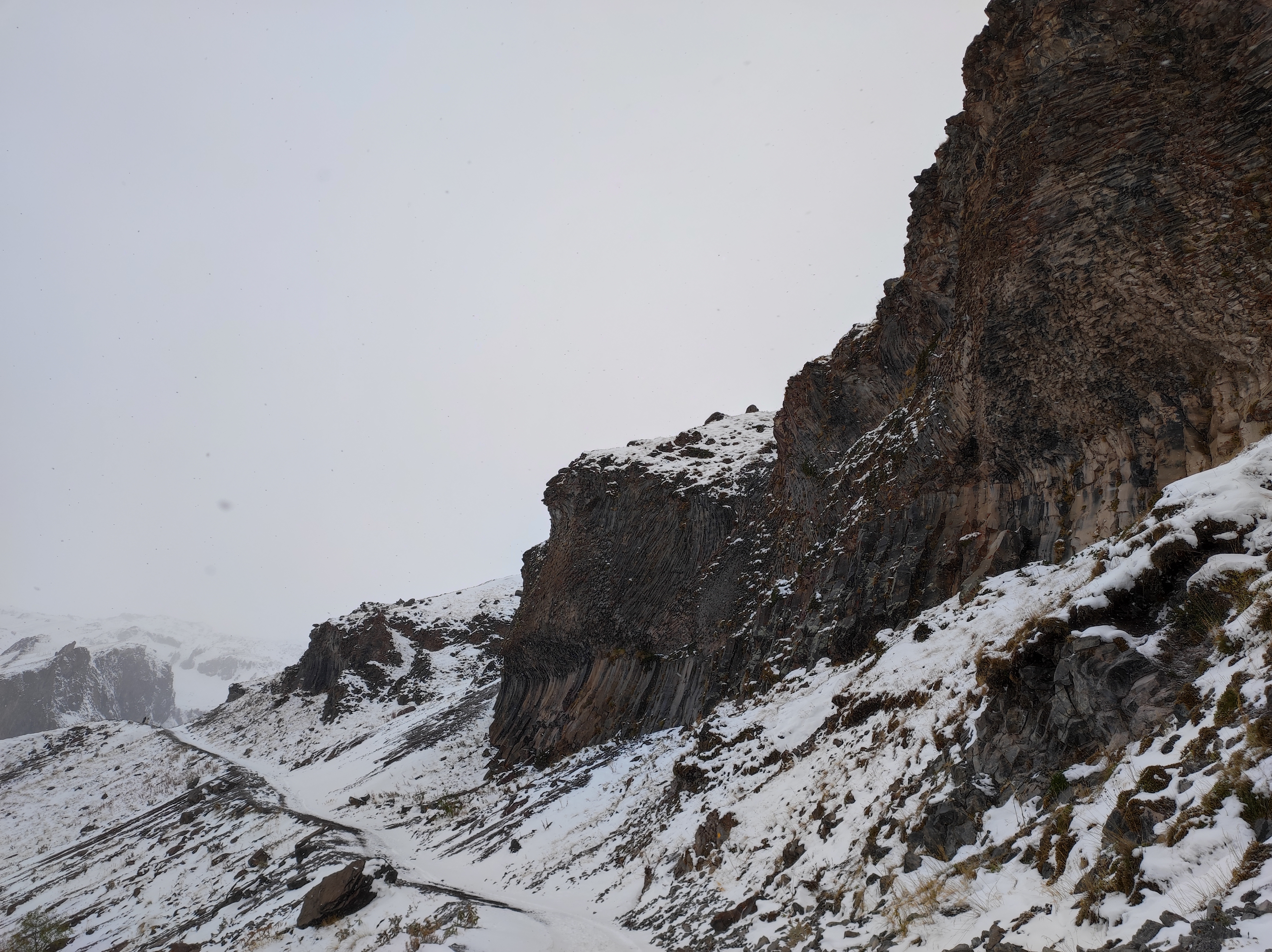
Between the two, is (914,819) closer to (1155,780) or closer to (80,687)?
(1155,780)

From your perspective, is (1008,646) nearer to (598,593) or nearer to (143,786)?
(598,593)

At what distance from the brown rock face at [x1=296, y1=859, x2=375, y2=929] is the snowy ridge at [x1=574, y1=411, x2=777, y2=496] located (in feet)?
85.2

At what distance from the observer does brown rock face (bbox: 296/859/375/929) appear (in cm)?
1599

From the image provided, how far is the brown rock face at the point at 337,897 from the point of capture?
1599cm

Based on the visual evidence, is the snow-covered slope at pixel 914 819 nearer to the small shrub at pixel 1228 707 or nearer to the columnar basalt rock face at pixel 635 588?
the small shrub at pixel 1228 707

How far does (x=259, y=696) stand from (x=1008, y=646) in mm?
107561

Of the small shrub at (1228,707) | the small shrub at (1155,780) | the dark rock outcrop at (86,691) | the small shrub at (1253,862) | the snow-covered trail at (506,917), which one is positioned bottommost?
the dark rock outcrop at (86,691)

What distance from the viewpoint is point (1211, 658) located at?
6078 mm

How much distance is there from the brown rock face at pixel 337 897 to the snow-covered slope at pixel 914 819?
0.34m

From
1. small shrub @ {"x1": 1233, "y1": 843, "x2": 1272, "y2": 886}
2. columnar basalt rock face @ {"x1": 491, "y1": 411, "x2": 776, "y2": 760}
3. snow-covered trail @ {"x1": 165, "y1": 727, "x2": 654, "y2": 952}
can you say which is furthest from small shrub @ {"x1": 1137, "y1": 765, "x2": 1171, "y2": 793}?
columnar basalt rock face @ {"x1": 491, "y1": 411, "x2": 776, "y2": 760}

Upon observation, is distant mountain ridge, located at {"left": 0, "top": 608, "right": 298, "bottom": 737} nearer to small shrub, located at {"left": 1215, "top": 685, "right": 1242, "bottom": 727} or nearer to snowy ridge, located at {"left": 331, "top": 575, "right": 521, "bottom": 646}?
snowy ridge, located at {"left": 331, "top": 575, "right": 521, "bottom": 646}

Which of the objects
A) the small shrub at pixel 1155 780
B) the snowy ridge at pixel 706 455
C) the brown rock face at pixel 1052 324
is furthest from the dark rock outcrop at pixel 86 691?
the small shrub at pixel 1155 780

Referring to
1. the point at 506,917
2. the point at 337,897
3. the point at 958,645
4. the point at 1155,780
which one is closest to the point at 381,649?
the point at 337,897

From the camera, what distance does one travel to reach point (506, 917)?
1445cm
